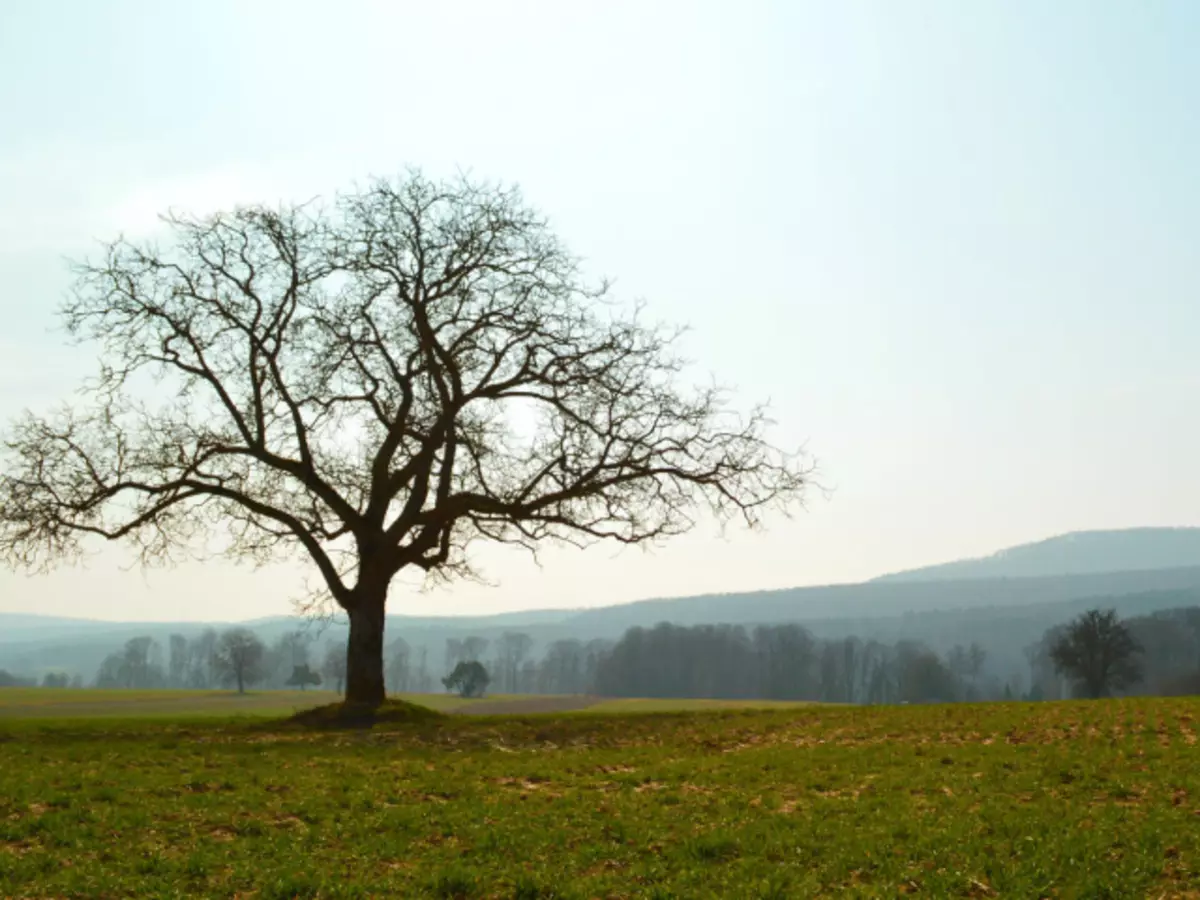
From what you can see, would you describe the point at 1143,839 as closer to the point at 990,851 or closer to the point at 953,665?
the point at 990,851

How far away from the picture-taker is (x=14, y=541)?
29734mm

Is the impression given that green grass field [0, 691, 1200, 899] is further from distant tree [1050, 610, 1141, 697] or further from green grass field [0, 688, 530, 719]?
distant tree [1050, 610, 1141, 697]

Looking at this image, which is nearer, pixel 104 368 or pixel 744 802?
pixel 744 802

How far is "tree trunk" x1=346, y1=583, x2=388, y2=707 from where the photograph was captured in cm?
3198

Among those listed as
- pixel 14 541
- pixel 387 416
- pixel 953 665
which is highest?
pixel 387 416

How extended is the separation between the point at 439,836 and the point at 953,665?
193784mm

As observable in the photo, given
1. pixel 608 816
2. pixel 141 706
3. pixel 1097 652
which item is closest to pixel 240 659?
pixel 141 706

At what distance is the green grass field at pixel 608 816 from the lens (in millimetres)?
11266

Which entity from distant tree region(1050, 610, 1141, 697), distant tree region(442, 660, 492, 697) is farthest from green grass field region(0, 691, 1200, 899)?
distant tree region(442, 660, 492, 697)

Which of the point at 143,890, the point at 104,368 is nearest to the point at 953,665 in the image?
the point at 104,368

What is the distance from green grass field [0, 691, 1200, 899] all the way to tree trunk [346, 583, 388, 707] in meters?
6.86

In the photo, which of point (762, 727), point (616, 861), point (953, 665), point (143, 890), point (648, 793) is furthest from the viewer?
point (953, 665)

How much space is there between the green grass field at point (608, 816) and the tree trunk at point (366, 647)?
22.5 feet

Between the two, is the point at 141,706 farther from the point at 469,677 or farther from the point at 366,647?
the point at 469,677
